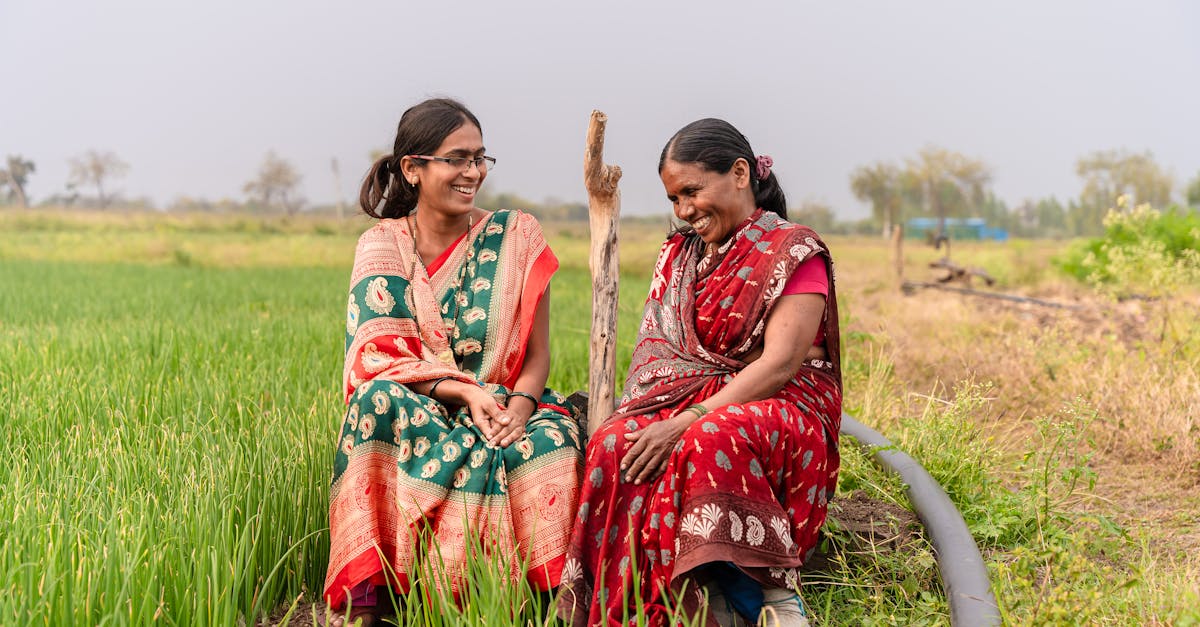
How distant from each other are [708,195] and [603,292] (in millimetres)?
664

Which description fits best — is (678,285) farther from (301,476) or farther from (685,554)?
(301,476)

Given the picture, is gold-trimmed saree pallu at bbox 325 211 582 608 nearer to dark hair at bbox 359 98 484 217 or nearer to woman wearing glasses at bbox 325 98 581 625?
woman wearing glasses at bbox 325 98 581 625

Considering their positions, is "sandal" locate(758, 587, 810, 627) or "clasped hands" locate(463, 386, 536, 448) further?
"clasped hands" locate(463, 386, 536, 448)

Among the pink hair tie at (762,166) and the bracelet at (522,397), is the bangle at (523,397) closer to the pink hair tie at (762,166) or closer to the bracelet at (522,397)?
the bracelet at (522,397)

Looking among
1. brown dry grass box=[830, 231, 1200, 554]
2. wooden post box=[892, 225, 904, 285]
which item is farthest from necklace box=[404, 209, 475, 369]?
wooden post box=[892, 225, 904, 285]

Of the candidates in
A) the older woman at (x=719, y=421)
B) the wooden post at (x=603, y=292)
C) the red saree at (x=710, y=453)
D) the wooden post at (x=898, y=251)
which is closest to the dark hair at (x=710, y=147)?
the older woman at (x=719, y=421)

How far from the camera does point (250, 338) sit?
5688 mm

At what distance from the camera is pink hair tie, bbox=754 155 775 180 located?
2.82 m

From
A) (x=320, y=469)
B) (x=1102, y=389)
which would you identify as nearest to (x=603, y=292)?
(x=320, y=469)

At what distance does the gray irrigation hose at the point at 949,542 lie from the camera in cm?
235

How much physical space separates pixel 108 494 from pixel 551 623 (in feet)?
4.44

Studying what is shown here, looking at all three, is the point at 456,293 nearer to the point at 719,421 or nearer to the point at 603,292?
the point at 603,292

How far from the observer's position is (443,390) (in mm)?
2775

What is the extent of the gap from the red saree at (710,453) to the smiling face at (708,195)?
53mm
